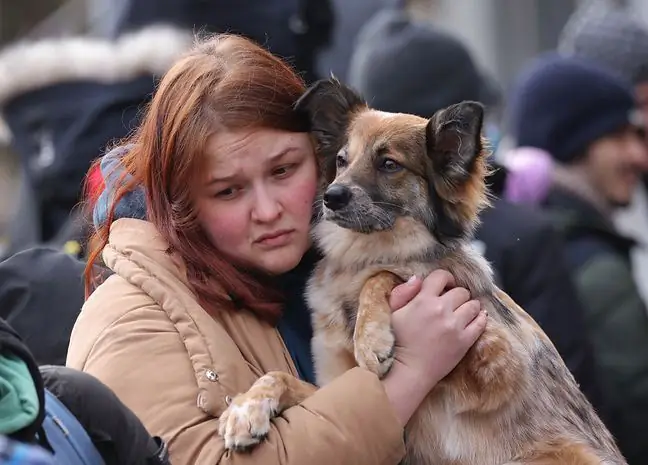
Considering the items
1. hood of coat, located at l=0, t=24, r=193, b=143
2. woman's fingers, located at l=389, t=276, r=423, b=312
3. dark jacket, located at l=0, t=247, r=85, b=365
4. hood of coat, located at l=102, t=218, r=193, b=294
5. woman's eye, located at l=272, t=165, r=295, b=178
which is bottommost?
hood of coat, located at l=0, t=24, r=193, b=143

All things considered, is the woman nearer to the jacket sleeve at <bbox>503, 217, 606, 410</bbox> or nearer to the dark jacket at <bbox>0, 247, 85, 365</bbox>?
the dark jacket at <bbox>0, 247, 85, 365</bbox>

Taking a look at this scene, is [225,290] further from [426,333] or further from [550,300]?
[550,300]

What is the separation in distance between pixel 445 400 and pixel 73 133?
106 inches

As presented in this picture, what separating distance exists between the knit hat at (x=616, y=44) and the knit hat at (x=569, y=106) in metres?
0.97

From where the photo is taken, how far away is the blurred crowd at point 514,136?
438 centimetres

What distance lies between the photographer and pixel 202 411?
2.77 meters

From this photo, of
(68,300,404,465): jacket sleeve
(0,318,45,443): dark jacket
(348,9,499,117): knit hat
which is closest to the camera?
(0,318,45,443): dark jacket

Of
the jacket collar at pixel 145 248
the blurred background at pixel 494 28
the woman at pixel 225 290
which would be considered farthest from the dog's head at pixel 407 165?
the blurred background at pixel 494 28

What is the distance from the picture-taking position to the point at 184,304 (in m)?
2.87

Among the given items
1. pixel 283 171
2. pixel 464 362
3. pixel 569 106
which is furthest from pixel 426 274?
pixel 569 106

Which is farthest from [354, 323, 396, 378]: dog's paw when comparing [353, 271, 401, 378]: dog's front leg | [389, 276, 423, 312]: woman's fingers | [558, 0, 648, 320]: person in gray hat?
[558, 0, 648, 320]: person in gray hat

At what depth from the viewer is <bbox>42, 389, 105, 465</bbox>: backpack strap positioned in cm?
207

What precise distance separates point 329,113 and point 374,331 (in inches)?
25.2

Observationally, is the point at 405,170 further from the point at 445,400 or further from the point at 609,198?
the point at 609,198
